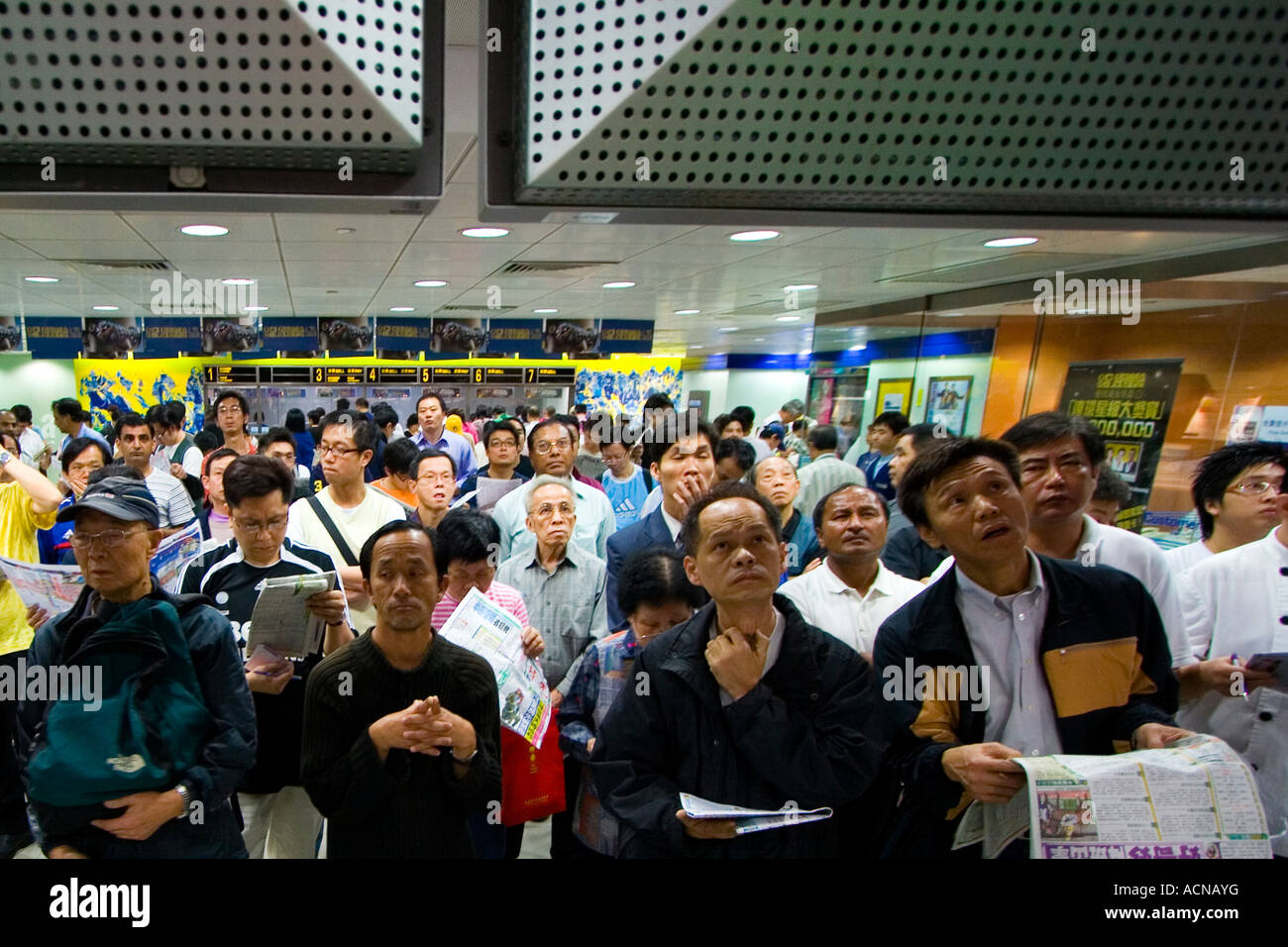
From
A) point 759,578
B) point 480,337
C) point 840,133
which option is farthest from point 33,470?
point 480,337

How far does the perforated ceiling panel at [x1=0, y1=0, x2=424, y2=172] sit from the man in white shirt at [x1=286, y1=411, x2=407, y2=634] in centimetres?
240

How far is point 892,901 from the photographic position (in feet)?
2.99

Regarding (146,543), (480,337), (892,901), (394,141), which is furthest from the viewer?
(480,337)

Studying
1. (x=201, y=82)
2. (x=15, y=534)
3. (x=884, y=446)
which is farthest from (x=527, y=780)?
(x=884, y=446)

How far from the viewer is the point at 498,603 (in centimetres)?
248

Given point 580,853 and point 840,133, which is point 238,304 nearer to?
point 580,853

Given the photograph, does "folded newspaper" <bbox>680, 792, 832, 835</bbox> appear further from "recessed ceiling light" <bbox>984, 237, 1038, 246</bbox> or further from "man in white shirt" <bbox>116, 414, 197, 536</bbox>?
"recessed ceiling light" <bbox>984, 237, 1038, 246</bbox>

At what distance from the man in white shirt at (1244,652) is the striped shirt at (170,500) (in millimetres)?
4123

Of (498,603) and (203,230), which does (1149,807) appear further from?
(203,230)

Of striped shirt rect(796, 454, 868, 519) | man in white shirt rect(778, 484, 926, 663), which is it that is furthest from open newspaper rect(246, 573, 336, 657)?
Answer: striped shirt rect(796, 454, 868, 519)

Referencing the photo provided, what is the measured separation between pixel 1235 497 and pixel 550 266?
5455 millimetres

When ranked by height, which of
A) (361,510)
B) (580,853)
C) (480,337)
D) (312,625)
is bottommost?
(580,853)

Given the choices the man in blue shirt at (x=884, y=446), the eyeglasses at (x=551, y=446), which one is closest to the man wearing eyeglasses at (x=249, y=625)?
the eyeglasses at (x=551, y=446)

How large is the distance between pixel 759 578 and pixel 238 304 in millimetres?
10236
